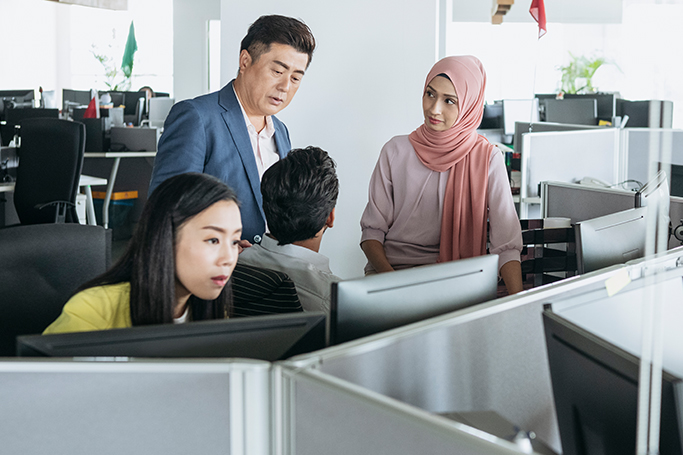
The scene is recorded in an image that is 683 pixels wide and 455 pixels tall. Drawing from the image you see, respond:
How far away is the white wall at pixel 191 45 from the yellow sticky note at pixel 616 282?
378 inches

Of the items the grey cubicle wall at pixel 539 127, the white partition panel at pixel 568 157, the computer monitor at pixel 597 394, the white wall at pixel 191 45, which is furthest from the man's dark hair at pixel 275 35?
the white wall at pixel 191 45

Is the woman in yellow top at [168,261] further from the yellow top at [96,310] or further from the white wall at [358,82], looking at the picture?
the white wall at [358,82]

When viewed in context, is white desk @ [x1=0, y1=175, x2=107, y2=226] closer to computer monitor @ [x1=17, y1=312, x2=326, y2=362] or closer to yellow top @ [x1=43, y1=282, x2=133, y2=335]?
yellow top @ [x1=43, y1=282, x2=133, y2=335]

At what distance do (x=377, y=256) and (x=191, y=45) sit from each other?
918cm

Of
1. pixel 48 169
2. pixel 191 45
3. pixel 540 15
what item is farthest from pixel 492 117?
pixel 191 45

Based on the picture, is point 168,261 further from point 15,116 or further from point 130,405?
point 15,116

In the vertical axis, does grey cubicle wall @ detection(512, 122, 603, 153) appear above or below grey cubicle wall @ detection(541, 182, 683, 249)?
above

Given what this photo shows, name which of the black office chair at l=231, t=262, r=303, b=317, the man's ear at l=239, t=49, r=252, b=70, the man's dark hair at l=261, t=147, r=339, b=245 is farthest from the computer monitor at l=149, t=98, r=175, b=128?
the black office chair at l=231, t=262, r=303, b=317

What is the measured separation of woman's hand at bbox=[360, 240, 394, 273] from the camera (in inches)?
77.0

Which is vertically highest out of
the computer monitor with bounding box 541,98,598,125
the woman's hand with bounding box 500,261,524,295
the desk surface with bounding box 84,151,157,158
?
the computer monitor with bounding box 541,98,598,125

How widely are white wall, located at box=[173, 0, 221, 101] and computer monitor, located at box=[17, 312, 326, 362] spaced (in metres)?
9.75

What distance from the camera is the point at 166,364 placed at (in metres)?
0.78

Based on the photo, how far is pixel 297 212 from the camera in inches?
62.8

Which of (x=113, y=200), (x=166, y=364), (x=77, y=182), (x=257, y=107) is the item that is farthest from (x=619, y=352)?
(x=113, y=200)
